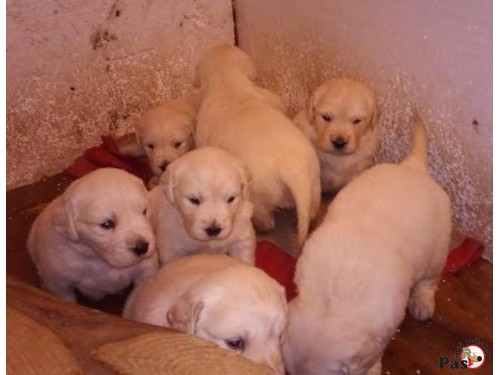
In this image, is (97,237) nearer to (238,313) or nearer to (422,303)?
(238,313)

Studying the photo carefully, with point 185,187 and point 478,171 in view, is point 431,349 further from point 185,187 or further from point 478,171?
point 185,187

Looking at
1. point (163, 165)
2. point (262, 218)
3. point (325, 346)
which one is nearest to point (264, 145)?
point (262, 218)

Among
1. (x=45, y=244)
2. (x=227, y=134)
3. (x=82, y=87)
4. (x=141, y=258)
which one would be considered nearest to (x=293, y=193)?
(x=227, y=134)

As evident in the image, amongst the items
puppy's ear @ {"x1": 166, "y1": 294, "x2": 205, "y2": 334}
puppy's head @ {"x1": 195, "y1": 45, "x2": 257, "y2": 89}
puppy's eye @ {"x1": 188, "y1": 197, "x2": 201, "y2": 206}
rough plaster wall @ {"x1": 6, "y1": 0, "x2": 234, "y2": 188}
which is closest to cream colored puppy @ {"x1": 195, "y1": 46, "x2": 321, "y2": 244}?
puppy's head @ {"x1": 195, "y1": 45, "x2": 257, "y2": 89}

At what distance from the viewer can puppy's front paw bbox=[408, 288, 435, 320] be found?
3.19m

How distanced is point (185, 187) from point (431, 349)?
124 centimetres

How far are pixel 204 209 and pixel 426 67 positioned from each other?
4.37 ft

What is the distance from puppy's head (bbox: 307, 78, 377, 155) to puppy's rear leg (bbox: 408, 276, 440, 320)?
883mm

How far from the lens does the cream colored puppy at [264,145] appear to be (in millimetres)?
3434

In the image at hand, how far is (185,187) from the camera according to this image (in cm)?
309

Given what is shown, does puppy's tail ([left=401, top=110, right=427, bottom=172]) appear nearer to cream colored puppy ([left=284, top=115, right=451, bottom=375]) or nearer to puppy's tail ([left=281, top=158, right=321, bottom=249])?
cream colored puppy ([left=284, top=115, right=451, bottom=375])

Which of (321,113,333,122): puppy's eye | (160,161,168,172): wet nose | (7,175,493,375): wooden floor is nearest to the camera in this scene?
(7,175,493,375): wooden floor

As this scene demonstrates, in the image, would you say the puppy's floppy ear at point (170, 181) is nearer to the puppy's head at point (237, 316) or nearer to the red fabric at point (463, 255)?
the puppy's head at point (237, 316)

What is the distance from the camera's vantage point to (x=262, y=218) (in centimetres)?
373
